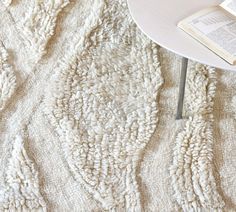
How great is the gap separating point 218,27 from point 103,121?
45 cm

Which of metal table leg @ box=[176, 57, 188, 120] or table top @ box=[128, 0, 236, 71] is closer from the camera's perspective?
table top @ box=[128, 0, 236, 71]

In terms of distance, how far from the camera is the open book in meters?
1.15

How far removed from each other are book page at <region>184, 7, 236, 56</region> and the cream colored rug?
0.94ft

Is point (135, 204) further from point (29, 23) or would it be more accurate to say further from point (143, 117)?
point (29, 23)

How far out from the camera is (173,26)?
3.99ft

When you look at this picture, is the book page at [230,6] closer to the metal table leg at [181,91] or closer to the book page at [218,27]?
the book page at [218,27]

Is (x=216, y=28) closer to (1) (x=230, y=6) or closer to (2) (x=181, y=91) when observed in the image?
(1) (x=230, y=6)

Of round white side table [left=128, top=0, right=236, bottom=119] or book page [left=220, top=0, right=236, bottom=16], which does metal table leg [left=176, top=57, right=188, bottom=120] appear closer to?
round white side table [left=128, top=0, right=236, bottom=119]

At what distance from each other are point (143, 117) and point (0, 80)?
0.49 m

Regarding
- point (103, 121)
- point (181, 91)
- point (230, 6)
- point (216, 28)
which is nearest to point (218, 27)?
point (216, 28)

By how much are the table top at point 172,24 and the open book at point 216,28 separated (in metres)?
0.01

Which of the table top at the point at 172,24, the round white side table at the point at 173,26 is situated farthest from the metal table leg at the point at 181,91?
the table top at the point at 172,24

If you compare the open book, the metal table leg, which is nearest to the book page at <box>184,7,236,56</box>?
the open book

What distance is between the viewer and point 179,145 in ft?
4.37
